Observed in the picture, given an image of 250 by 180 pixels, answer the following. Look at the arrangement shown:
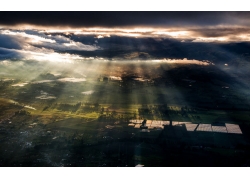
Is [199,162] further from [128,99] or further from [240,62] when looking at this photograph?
[240,62]

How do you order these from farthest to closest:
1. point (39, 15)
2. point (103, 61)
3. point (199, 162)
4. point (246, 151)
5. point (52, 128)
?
point (103, 61), point (52, 128), point (39, 15), point (246, 151), point (199, 162)

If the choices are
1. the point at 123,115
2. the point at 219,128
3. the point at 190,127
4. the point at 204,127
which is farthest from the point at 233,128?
the point at 123,115

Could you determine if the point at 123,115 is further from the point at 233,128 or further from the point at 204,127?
the point at 233,128

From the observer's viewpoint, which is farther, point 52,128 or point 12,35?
point 12,35

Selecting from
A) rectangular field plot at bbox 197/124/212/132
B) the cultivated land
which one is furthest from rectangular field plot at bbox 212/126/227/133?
rectangular field plot at bbox 197/124/212/132

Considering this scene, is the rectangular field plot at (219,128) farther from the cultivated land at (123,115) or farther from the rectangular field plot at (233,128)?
the rectangular field plot at (233,128)

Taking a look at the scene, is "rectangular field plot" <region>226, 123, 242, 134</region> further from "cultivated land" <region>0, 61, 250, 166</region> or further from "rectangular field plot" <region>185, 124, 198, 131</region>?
"rectangular field plot" <region>185, 124, 198, 131</region>

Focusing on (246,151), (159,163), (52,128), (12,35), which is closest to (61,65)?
(12,35)

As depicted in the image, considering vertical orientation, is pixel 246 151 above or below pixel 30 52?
below
